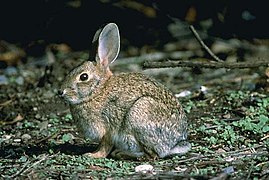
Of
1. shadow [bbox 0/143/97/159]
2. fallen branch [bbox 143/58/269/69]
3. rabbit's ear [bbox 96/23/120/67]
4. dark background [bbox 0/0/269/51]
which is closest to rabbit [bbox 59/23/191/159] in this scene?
rabbit's ear [bbox 96/23/120/67]

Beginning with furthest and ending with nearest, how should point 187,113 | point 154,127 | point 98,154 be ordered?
1. point 187,113
2. point 98,154
3. point 154,127

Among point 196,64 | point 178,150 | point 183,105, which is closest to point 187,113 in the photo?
point 183,105

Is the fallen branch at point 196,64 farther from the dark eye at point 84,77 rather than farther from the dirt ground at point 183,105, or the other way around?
the dark eye at point 84,77

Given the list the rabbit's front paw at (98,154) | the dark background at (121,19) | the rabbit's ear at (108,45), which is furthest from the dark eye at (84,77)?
the dark background at (121,19)

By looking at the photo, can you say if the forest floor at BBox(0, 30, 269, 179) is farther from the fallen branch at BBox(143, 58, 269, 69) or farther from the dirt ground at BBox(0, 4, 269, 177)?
the fallen branch at BBox(143, 58, 269, 69)

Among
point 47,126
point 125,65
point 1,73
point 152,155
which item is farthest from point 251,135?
point 1,73

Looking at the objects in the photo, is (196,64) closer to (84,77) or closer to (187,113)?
(187,113)

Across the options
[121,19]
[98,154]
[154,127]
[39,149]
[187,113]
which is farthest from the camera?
[121,19]
